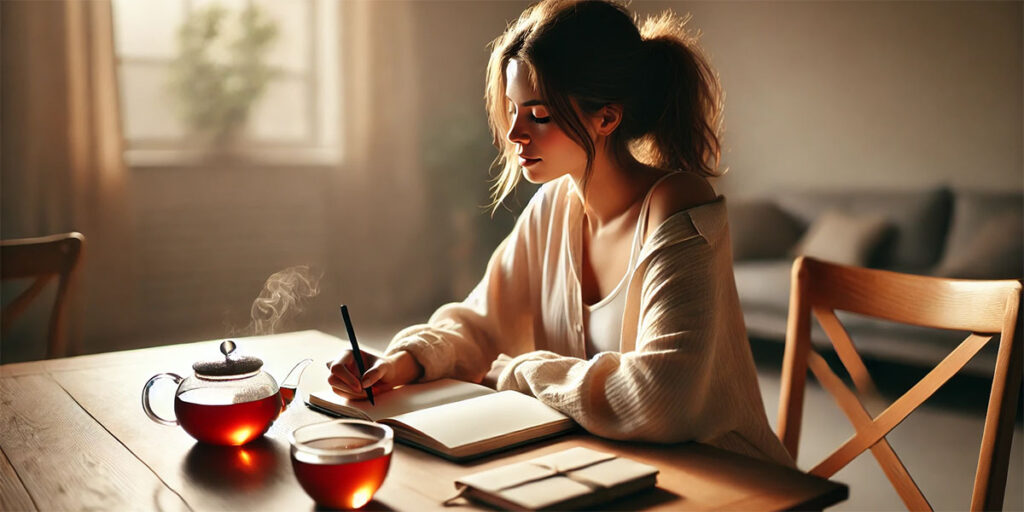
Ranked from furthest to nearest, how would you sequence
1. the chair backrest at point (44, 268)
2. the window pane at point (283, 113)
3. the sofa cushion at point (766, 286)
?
1. the window pane at point (283, 113)
2. the sofa cushion at point (766, 286)
3. the chair backrest at point (44, 268)

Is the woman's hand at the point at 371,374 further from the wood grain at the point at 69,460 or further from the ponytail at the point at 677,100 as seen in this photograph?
the ponytail at the point at 677,100

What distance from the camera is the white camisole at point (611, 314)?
4.25ft

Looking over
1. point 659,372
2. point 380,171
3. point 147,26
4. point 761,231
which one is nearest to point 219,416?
point 659,372

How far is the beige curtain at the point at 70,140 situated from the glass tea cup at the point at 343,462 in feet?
12.2

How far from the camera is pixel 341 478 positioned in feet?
2.43

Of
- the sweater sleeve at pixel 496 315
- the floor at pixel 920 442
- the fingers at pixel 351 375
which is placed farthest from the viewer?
the floor at pixel 920 442

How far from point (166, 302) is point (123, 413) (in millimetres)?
3528

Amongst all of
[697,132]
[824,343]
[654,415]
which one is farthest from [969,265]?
[654,415]

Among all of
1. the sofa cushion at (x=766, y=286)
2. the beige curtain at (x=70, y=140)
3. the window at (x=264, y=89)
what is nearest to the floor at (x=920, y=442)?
the sofa cushion at (x=766, y=286)

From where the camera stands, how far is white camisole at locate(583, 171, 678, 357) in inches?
50.9

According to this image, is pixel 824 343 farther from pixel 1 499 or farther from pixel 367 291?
pixel 1 499

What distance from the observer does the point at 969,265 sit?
3562mm

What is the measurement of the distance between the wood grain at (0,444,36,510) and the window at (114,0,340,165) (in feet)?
12.0

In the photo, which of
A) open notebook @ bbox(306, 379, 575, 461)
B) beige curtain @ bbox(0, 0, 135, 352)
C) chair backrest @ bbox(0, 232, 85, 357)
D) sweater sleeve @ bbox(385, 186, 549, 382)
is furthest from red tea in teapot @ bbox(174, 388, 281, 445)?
beige curtain @ bbox(0, 0, 135, 352)
